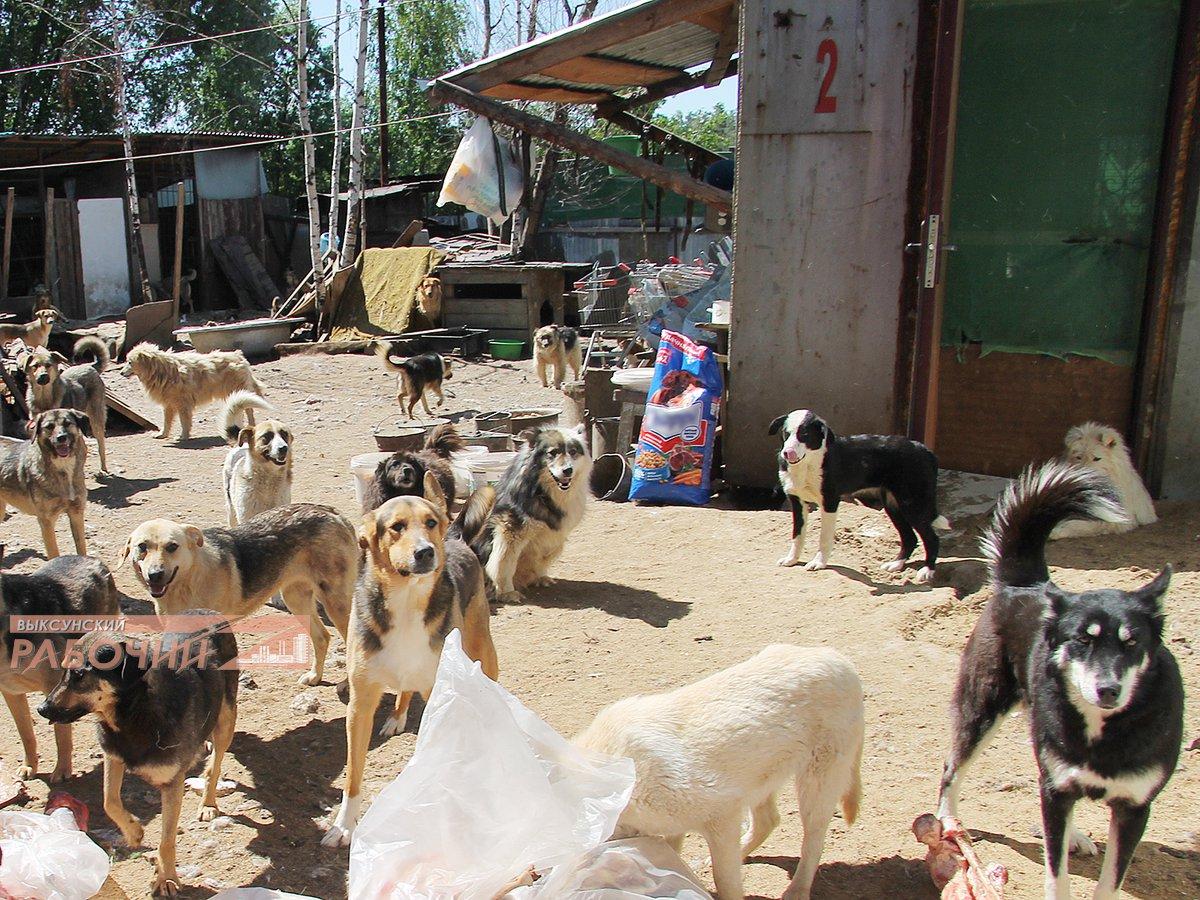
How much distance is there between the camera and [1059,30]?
22.9ft

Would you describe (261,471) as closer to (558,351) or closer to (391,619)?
(391,619)

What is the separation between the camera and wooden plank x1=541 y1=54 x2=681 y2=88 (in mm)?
8594

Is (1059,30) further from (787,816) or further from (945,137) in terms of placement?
(787,816)

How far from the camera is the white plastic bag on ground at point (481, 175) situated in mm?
11320

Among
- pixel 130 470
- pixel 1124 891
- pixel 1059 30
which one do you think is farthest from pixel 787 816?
pixel 130 470

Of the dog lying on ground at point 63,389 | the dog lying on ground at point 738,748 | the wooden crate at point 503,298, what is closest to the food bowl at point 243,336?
the wooden crate at point 503,298

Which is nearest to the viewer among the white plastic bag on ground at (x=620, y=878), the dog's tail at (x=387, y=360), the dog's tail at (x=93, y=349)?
the white plastic bag on ground at (x=620, y=878)

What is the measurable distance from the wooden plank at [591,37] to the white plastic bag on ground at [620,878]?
261 inches

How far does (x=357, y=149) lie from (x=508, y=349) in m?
5.25

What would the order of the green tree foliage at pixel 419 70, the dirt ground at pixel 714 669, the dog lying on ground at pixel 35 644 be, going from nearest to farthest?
the dirt ground at pixel 714 669
the dog lying on ground at pixel 35 644
the green tree foliage at pixel 419 70

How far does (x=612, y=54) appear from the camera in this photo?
8.52 metres

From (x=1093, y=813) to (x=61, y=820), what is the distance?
349 centimetres

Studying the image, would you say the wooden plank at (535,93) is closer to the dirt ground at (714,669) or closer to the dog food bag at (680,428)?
the dog food bag at (680,428)

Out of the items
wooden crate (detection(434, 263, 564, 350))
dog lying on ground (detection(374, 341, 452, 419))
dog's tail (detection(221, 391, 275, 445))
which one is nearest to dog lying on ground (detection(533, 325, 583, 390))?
dog lying on ground (detection(374, 341, 452, 419))
